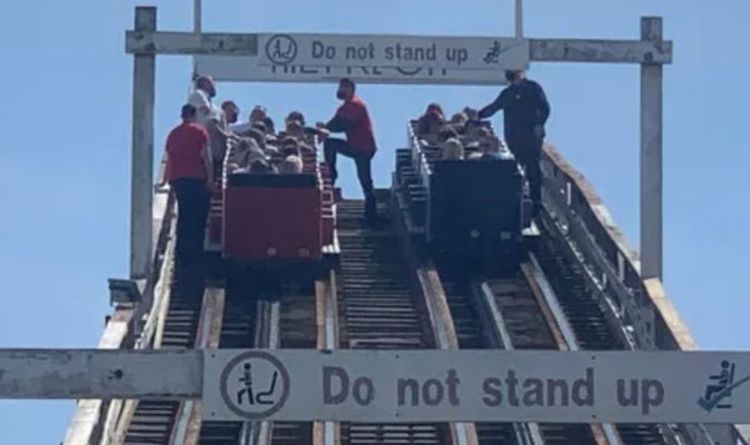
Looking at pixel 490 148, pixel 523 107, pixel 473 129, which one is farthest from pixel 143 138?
pixel 473 129

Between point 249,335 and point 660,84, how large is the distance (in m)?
4.83

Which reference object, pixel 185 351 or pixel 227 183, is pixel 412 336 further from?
pixel 185 351

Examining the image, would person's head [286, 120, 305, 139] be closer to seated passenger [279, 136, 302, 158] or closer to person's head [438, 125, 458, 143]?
seated passenger [279, 136, 302, 158]

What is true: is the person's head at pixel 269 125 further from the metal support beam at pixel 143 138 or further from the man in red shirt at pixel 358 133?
the metal support beam at pixel 143 138

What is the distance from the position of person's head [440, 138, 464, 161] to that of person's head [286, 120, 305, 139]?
264cm

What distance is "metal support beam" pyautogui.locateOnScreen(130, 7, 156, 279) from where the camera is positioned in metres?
25.4

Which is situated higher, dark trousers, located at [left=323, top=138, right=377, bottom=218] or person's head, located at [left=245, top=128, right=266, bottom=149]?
person's head, located at [left=245, top=128, right=266, bottom=149]

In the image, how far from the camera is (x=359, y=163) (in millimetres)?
29250

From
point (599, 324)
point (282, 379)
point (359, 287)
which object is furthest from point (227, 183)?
point (282, 379)

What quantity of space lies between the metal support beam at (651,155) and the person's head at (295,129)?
542cm

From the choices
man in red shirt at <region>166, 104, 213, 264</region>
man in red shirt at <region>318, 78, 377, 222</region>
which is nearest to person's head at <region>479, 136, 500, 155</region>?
man in red shirt at <region>318, 78, 377, 222</region>

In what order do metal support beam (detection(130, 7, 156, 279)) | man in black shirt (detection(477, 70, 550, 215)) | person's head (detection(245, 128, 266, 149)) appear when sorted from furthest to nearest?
man in black shirt (detection(477, 70, 550, 215))
person's head (detection(245, 128, 266, 149))
metal support beam (detection(130, 7, 156, 279))

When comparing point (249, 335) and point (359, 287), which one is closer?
point (249, 335)

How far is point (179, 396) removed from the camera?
15.3 m
